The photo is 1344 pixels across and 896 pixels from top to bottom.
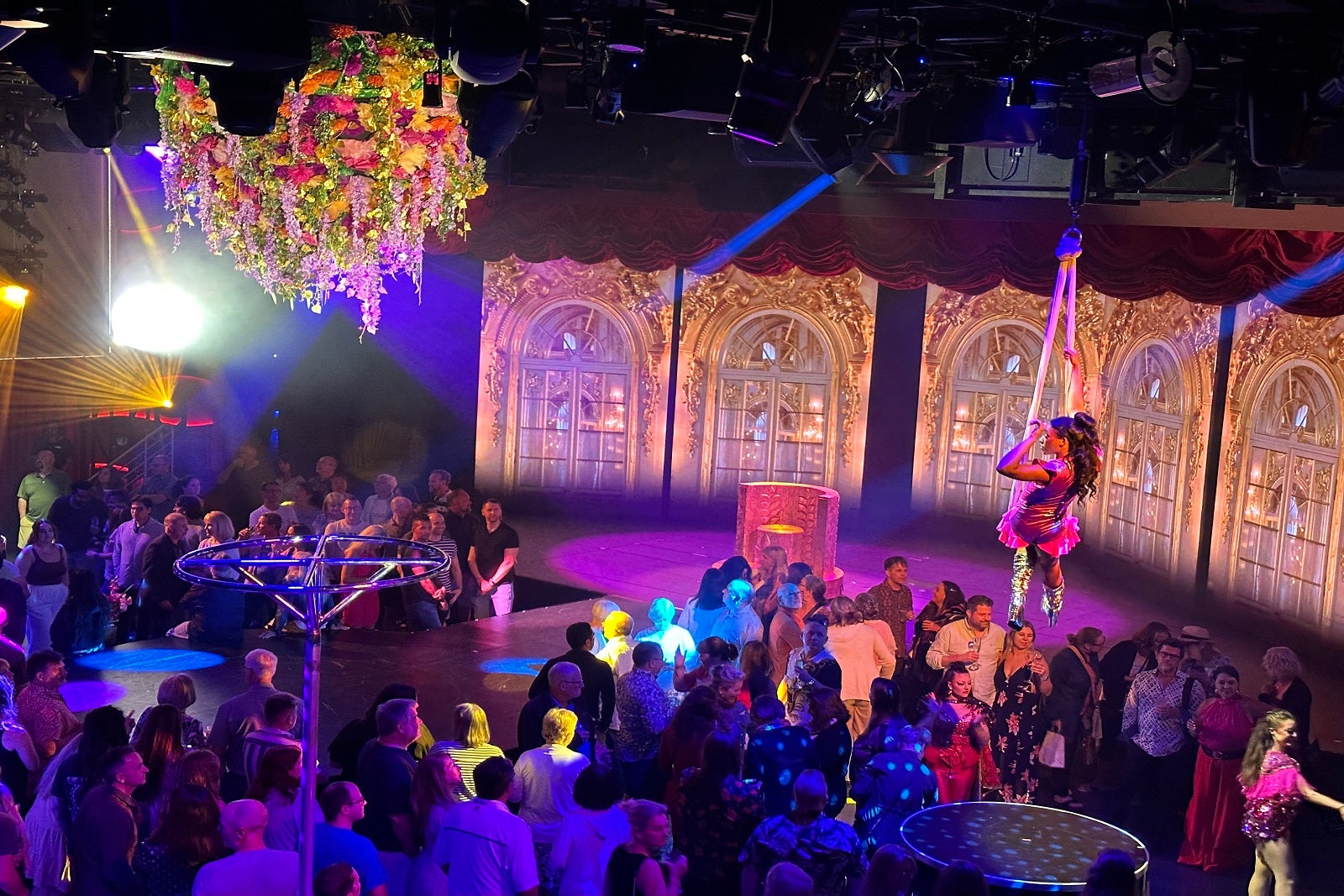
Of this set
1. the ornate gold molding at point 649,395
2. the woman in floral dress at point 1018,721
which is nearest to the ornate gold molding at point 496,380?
the ornate gold molding at point 649,395

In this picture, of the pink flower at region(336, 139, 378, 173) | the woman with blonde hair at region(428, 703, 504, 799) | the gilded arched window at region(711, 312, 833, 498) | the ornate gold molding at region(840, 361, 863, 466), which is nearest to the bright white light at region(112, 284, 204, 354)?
the gilded arched window at region(711, 312, 833, 498)

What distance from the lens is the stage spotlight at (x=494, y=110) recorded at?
5055 mm

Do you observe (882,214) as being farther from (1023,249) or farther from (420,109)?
(420,109)

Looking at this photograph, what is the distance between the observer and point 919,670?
21.9 ft

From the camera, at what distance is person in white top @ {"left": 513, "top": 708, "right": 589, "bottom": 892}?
4449 mm

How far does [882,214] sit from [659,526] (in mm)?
4578

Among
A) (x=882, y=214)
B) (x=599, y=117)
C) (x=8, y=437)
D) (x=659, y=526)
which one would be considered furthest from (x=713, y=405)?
(x=599, y=117)

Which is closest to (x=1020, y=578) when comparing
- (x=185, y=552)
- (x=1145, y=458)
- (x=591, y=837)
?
(x=591, y=837)

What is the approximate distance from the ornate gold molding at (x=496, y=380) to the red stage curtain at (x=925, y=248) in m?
2.89

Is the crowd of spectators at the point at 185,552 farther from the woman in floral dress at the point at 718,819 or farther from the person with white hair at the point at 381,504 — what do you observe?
the woman in floral dress at the point at 718,819

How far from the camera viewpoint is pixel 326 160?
4434 mm

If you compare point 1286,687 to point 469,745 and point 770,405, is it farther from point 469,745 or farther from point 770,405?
point 770,405

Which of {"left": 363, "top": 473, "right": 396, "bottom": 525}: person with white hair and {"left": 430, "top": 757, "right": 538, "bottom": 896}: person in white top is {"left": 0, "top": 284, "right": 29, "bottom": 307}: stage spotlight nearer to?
{"left": 363, "top": 473, "right": 396, "bottom": 525}: person with white hair

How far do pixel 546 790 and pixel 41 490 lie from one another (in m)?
6.67
